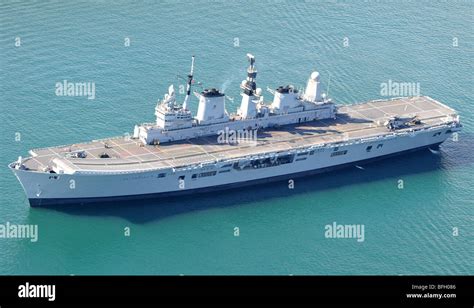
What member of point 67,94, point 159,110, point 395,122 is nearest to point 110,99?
point 67,94

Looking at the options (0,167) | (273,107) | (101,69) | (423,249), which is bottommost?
(423,249)

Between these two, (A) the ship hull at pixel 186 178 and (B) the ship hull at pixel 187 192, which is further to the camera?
(B) the ship hull at pixel 187 192

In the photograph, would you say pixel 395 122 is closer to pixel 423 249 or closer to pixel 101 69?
pixel 423 249

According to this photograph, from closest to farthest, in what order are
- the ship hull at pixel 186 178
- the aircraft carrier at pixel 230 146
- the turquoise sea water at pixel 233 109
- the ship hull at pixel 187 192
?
1. the turquoise sea water at pixel 233 109
2. the ship hull at pixel 186 178
3. the aircraft carrier at pixel 230 146
4. the ship hull at pixel 187 192

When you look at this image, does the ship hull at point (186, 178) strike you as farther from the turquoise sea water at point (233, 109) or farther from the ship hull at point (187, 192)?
the turquoise sea water at point (233, 109)

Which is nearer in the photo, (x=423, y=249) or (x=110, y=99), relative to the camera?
(x=423, y=249)

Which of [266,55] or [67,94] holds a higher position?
[266,55]

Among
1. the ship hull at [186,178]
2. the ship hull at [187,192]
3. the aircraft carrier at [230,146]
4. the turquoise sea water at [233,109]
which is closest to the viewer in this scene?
the turquoise sea water at [233,109]

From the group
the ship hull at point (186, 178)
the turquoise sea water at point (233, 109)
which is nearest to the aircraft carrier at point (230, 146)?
the ship hull at point (186, 178)
